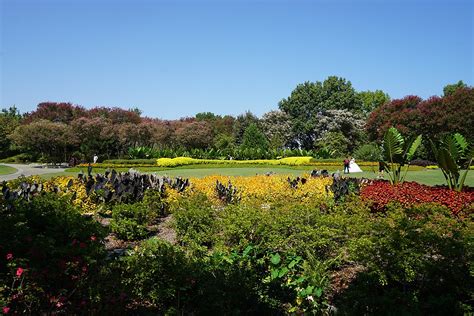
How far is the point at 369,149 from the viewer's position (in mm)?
33719

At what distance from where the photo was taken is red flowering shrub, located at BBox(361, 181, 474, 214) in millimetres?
8500

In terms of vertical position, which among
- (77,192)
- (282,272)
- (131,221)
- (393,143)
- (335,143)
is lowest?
(282,272)

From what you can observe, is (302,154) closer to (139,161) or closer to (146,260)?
(139,161)

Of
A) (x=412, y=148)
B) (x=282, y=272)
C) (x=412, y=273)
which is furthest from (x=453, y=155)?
(x=282, y=272)

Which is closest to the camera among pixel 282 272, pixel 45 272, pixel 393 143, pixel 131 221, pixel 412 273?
pixel 45 272

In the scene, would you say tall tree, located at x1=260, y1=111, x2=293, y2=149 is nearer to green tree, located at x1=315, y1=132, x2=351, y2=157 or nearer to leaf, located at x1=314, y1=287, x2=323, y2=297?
green tree, located at x1=315, y1=132, x2=351, y2=157

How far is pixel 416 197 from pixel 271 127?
4407cm

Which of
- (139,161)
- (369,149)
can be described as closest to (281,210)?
(139,161)

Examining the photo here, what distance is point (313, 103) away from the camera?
52594 millimetres

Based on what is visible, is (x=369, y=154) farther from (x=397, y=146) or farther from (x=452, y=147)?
(x=452, y=147)

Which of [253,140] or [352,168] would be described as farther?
→ [253,140]

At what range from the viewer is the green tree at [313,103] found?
170ft

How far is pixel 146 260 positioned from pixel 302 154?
121 ft

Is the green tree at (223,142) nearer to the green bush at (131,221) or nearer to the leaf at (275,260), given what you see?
the green bush at (131,221)
